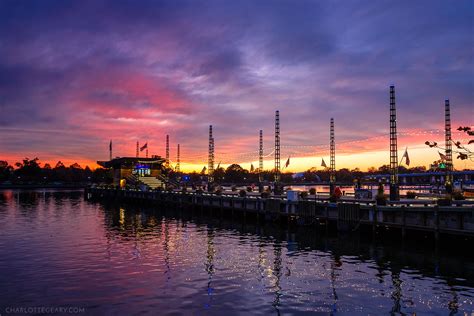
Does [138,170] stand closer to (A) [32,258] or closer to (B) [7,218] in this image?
(B) [7,218]

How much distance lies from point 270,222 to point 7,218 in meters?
38.0

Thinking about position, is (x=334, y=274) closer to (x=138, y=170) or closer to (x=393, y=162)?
(x=393, y=162)

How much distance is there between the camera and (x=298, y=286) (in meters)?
22.2

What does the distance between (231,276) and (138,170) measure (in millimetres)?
108508

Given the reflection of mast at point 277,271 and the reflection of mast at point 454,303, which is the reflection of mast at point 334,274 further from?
the reflection of mast at point 454,303

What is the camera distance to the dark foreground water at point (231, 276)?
19.1m

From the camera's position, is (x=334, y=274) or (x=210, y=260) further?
(x=210, y=260)

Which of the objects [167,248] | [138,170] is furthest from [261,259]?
[138,170]

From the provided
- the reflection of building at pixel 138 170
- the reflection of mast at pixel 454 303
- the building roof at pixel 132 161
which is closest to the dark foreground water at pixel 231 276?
the reflection of mast at pixel 454 303

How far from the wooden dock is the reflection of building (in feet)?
195

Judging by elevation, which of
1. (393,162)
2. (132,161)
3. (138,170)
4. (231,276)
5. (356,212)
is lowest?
(231,276)

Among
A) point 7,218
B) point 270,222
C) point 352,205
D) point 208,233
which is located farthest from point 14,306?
point 7,218

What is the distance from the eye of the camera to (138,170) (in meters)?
129

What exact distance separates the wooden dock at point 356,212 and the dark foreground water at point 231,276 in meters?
1.88
